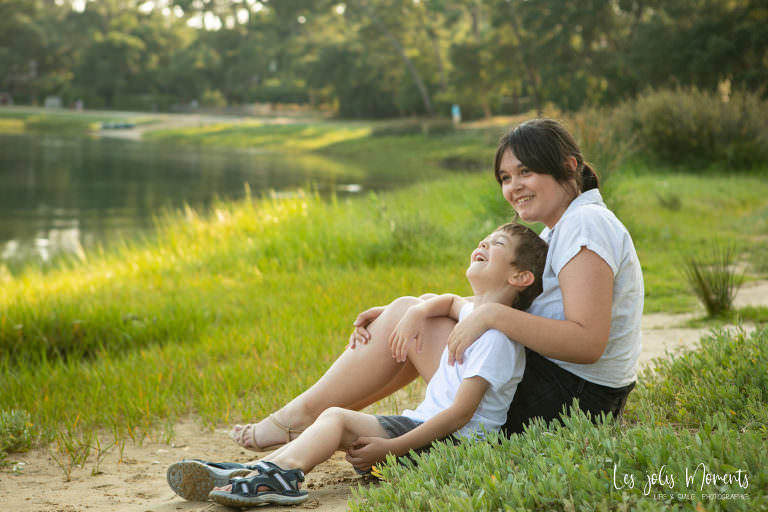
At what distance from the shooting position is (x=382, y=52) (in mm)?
41125

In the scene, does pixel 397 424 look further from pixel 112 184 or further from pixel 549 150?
pixel 112 184

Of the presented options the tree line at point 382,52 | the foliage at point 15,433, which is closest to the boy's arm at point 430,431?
the foliage at point 15,433

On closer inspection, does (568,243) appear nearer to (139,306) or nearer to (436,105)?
(139,306)

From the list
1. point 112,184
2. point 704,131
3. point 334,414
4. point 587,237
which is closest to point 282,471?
point 334,414

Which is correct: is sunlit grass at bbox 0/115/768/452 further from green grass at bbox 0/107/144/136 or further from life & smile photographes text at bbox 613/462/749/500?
green grass at bbox 0/107/144/136

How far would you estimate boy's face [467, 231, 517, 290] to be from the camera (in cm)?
235

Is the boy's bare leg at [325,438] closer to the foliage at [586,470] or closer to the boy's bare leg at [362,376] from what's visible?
the foliage at [586,470]

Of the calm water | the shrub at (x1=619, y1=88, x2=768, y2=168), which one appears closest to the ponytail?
the calm water

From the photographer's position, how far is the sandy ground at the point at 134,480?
103 inches

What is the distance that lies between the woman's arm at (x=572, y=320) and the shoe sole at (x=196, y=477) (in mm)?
833

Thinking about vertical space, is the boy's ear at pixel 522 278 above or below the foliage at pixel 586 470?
above

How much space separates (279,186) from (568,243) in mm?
19097

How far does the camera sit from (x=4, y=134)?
42656mm

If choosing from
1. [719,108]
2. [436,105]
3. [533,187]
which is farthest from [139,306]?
[436,105]
